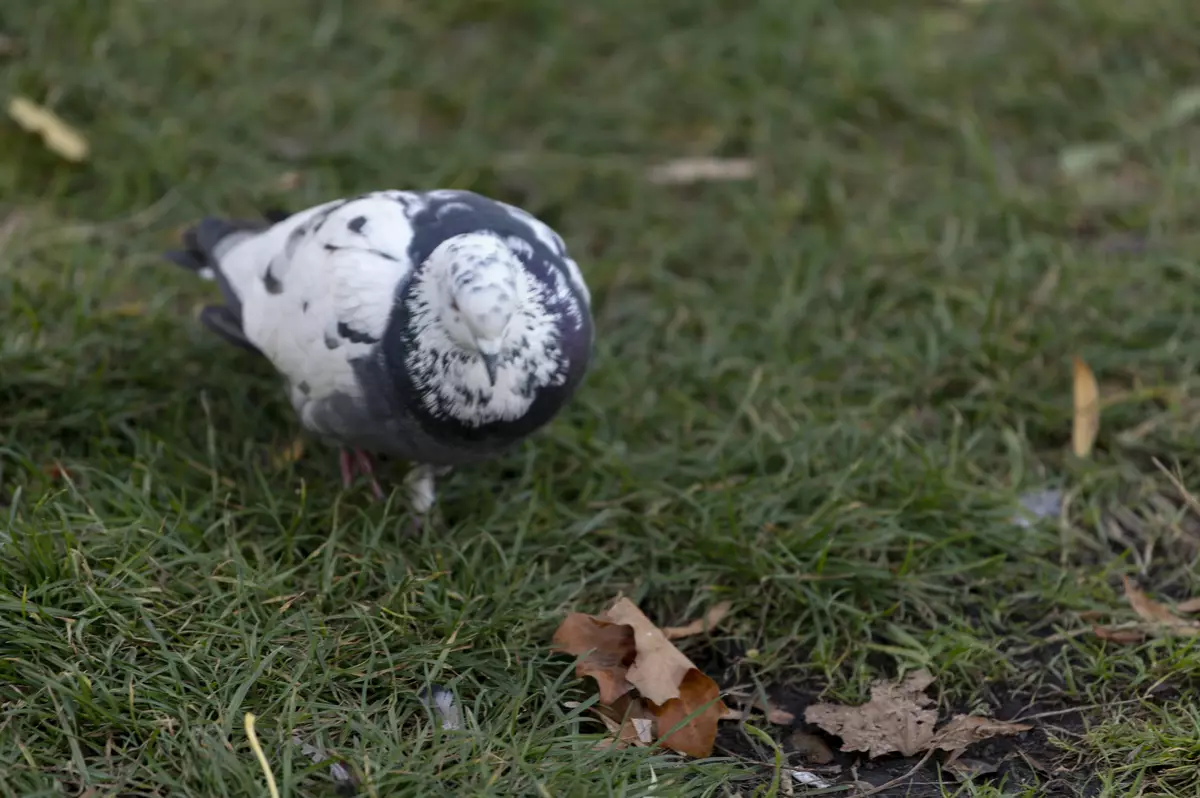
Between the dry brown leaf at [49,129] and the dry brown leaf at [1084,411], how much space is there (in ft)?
12.0

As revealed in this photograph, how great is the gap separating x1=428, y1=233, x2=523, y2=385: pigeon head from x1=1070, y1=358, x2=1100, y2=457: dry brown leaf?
1923mm

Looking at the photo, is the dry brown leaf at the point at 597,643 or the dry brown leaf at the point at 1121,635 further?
the dry brown leaf at the point at 1121,635

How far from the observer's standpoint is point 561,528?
3.47m

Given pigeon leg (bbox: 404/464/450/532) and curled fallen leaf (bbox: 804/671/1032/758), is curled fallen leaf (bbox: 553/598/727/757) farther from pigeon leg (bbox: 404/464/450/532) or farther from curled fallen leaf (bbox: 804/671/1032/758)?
pigeon leg (bbox: 404/464/450/532)

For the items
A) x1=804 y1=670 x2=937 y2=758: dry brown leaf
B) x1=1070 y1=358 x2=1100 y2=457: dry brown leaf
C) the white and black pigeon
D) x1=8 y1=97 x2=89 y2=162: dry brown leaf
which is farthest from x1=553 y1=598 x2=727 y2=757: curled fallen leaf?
x1=8 y1=97 x2=89 y2=162: dry brown leaf

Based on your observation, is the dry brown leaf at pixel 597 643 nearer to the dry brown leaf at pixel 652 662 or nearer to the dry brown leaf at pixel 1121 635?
the dry brown leaf at pixel 652 662

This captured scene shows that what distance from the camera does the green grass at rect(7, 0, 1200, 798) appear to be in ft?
9.38

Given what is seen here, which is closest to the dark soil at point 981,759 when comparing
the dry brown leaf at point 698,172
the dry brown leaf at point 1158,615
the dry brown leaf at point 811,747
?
the dry brown leaf at point 811,747

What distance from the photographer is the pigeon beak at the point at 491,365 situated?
9.27 ft

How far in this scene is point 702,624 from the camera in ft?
10.7

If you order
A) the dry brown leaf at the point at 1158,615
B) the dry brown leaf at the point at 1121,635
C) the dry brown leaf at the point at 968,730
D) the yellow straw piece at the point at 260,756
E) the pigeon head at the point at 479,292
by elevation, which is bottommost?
the dry brown leaf at the point at 1121,635

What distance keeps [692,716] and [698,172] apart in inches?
103

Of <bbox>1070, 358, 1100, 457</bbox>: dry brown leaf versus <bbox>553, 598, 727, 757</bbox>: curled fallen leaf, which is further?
<bbox>1070, 358, 1100, 457</bbox>: dry brown leaf

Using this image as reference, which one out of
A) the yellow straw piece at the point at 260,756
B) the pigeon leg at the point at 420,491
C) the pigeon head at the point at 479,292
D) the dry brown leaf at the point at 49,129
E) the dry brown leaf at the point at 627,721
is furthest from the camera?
the dry brown leaf at the point at 49,129
